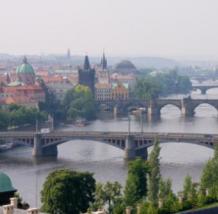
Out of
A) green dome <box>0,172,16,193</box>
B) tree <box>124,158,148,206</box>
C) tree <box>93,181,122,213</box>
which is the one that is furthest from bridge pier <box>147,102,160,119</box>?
green dome <box>0,172,16,193</box>

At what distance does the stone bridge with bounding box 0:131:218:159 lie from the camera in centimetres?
4638

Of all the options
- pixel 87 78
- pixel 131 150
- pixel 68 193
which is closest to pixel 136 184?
pixel 68 193

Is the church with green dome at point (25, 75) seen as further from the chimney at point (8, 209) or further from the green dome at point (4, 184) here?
the chimney at point (8, 209)

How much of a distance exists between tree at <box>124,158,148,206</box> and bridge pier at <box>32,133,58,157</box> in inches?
634

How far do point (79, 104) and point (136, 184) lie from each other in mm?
43501

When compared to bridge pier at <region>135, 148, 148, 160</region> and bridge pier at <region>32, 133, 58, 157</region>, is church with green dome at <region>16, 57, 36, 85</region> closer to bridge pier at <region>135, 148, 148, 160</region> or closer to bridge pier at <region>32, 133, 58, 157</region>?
bridge pier at <region>32, 133, 58, 157</region>

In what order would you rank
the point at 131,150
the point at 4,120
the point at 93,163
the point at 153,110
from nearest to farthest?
the point at 93,163 → the point at 131,150 → the point at 4,120 → the point at 153,110

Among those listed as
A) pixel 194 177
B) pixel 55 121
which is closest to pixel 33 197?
pixel 194 177

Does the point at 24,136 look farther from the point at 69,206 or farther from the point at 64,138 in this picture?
the point at 69,206

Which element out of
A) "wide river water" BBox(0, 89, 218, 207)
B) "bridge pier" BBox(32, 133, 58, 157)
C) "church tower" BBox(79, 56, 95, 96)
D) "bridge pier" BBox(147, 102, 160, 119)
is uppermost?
"church tower" BBox(79, 56, 95, 96)

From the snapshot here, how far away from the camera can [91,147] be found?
51812 millimetres

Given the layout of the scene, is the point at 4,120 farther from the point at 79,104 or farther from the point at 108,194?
the point at 108,194

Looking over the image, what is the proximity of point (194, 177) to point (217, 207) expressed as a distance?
16625mm

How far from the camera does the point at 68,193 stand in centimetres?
2900
